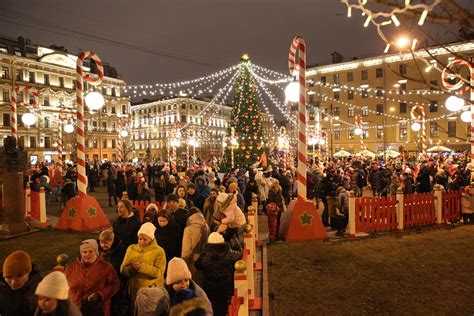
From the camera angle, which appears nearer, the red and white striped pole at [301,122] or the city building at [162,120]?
the red and white striped pole at [301,122]

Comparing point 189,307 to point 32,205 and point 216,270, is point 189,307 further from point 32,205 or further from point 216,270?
point 32,205

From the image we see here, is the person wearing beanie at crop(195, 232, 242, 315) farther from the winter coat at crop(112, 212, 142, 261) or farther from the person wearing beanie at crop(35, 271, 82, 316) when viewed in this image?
the person wearing beanie at crop(35, 271, 82, 316)

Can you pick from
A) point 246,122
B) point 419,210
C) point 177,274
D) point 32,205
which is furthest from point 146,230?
point 246,122

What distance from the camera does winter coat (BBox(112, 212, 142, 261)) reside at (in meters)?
5.37

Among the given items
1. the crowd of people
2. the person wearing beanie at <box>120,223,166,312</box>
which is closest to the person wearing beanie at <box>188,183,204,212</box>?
the crowd of people

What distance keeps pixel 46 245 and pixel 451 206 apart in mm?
12015

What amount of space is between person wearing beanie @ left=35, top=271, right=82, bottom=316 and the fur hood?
0.87 metres

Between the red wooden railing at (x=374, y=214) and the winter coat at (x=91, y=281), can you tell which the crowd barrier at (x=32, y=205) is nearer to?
the winter coat at (x=91, y=281)

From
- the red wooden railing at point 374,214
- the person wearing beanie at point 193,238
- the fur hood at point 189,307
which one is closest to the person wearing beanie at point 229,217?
the person wearing beanie at point 193,238

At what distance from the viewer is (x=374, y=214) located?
979 centimetres

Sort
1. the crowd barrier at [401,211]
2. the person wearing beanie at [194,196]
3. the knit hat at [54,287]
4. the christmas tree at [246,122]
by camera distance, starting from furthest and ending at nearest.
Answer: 1. the christmas tree at [246,122]
2. the crowd barrier at [401,211]
3. the person wearing beanie at [194,196]
4. the knit hat at [54,287]

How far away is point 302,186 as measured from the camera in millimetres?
9328

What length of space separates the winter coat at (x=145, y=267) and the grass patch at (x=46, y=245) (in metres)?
4.02

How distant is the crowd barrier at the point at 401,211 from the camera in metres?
9.59
